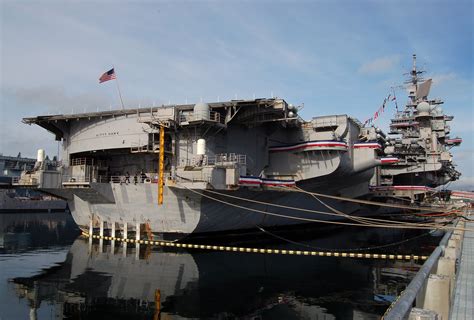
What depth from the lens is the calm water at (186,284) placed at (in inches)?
346

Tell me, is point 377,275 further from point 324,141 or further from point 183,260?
point 324,141

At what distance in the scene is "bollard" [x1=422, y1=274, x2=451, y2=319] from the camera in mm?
4355

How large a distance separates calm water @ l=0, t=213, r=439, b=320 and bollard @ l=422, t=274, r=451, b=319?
445 centimetres

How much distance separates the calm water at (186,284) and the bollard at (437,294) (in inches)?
175

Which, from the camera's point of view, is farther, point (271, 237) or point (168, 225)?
point (271, 237)

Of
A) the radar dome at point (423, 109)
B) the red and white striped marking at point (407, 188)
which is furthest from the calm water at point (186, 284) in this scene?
the radar dome at point (423, 109)

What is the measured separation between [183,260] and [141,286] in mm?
3732

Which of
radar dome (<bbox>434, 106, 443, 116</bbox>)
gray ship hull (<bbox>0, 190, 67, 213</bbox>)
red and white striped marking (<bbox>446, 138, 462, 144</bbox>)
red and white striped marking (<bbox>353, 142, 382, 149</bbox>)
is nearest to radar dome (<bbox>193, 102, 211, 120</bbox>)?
red and white striped marking (<bbox>353, 142, 382, 149</bbox>)

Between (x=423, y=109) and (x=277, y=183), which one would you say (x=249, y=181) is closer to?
(x=277, y=183)

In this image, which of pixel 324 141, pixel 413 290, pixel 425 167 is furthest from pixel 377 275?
pixel 425 167

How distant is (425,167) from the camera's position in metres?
30.4

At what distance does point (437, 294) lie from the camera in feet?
14.4

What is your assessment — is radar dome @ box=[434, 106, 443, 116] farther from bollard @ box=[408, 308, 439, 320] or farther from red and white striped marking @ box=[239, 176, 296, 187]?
bollard @ box=[408, 308, 439, 320]

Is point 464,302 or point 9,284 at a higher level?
point 464,302
